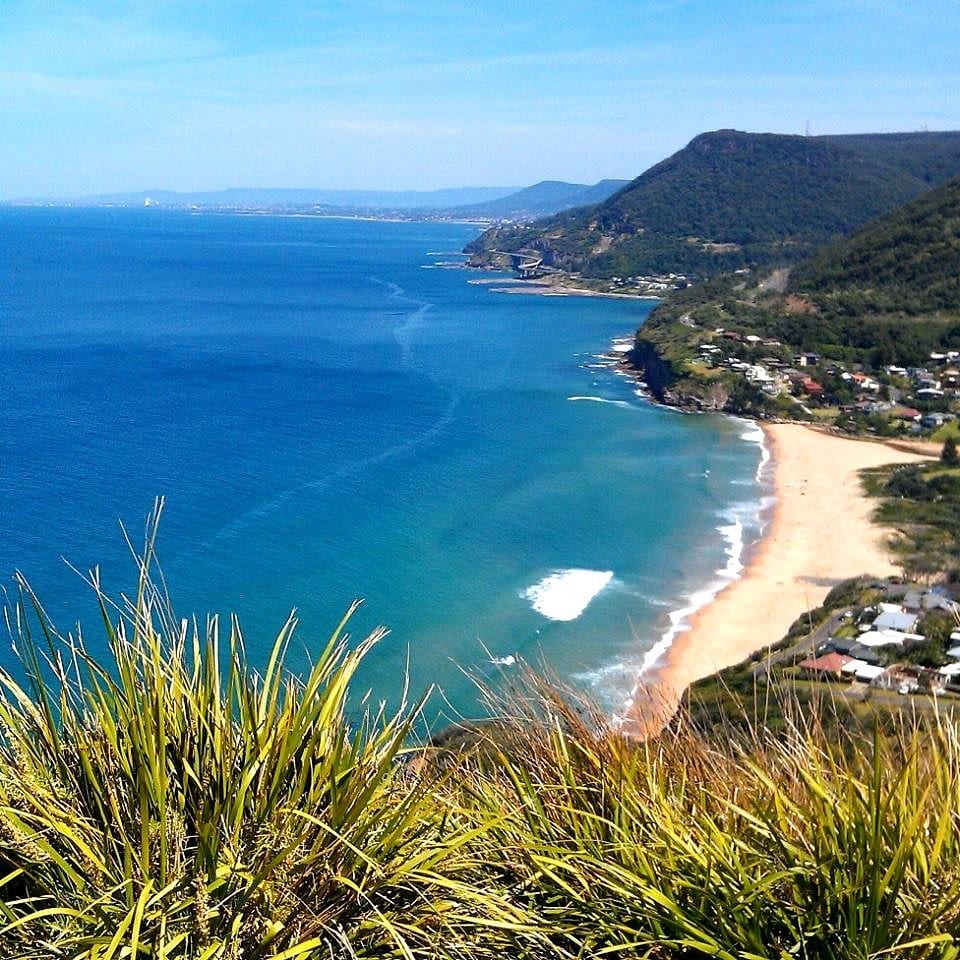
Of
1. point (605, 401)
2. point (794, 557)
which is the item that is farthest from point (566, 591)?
point (605, 401)

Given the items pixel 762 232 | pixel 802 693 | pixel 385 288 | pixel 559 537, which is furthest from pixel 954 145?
pixel 802 693

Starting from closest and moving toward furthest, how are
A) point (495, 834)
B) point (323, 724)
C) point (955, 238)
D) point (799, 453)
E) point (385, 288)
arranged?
point (323, 724)
point (495, 834)
point (799, 453)
point (955, 238)
point (385, 288)

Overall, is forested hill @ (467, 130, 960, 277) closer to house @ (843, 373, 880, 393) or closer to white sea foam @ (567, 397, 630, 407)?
house @ (843, 373, 880, 393)

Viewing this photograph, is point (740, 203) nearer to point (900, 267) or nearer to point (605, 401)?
point (900, 267)

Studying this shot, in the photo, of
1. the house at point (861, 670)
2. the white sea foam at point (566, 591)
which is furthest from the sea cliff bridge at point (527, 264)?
the house at point (861, 670)

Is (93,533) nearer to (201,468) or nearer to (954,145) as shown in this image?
(201,468)
